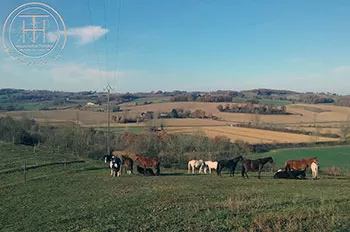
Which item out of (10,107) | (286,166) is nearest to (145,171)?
(286,166)

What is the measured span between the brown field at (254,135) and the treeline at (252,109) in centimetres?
1564

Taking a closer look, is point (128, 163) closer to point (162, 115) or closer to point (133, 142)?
point (133, 142)

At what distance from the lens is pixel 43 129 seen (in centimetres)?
6328

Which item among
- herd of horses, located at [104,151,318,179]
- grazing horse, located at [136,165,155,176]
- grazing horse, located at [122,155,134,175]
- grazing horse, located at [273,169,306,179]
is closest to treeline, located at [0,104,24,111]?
herd of horses, located at [104,151,318,179]

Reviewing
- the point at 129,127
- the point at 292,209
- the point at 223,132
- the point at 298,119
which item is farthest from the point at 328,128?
the point at 292,209

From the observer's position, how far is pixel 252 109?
8581 centimetres

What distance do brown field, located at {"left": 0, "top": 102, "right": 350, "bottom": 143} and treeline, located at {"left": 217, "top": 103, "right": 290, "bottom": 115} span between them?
7.40 feet

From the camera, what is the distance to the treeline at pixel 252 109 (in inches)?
3341

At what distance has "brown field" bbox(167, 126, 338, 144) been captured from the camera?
→ 61.4 metres

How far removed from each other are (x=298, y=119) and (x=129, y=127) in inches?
1478

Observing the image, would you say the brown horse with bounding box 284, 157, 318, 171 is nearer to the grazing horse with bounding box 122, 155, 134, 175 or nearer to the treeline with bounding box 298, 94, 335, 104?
the grazing horse with bounding box 122, 155, 134, 175

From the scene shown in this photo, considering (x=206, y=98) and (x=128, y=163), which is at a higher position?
(x=206, y=98)

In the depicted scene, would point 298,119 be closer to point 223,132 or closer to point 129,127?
point 223,132

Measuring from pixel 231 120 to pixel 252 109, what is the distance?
27.1ft
